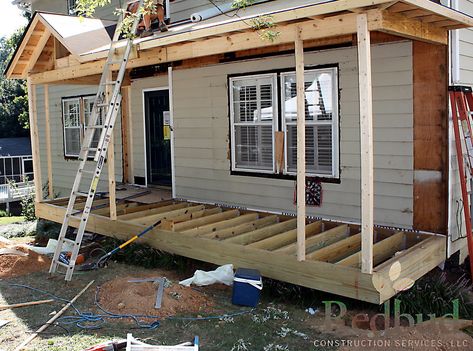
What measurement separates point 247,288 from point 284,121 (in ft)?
10.8

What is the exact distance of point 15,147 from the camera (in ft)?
92.4

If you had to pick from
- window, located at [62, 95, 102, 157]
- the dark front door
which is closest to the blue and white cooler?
the dark front door

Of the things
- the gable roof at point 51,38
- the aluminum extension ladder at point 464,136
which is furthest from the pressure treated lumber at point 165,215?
the aluminum extension ladder at point 464,136

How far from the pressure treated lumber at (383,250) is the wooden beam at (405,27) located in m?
2.43

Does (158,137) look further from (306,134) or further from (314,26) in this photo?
(314,26)

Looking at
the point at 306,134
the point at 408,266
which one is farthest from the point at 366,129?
the point at 306,134

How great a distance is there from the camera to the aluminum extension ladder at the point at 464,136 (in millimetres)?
6141

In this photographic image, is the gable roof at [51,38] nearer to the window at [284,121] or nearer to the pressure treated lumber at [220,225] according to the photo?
the window at [284,121]

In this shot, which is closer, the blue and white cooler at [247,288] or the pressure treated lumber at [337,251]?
the blue and white cooler at [247,288]

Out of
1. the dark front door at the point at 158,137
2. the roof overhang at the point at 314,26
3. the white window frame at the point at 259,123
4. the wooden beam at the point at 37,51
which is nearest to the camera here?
the roof overhang at the point at 314,26

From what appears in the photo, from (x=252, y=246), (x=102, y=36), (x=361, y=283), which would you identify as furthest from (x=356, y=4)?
(x=102, y=36)

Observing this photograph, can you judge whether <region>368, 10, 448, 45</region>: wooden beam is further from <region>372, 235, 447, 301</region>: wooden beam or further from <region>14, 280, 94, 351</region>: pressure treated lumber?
<region>14, 280, 94, 351</region>: pressure treated lumber

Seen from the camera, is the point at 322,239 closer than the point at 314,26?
No

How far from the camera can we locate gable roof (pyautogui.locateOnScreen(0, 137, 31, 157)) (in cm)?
2702
